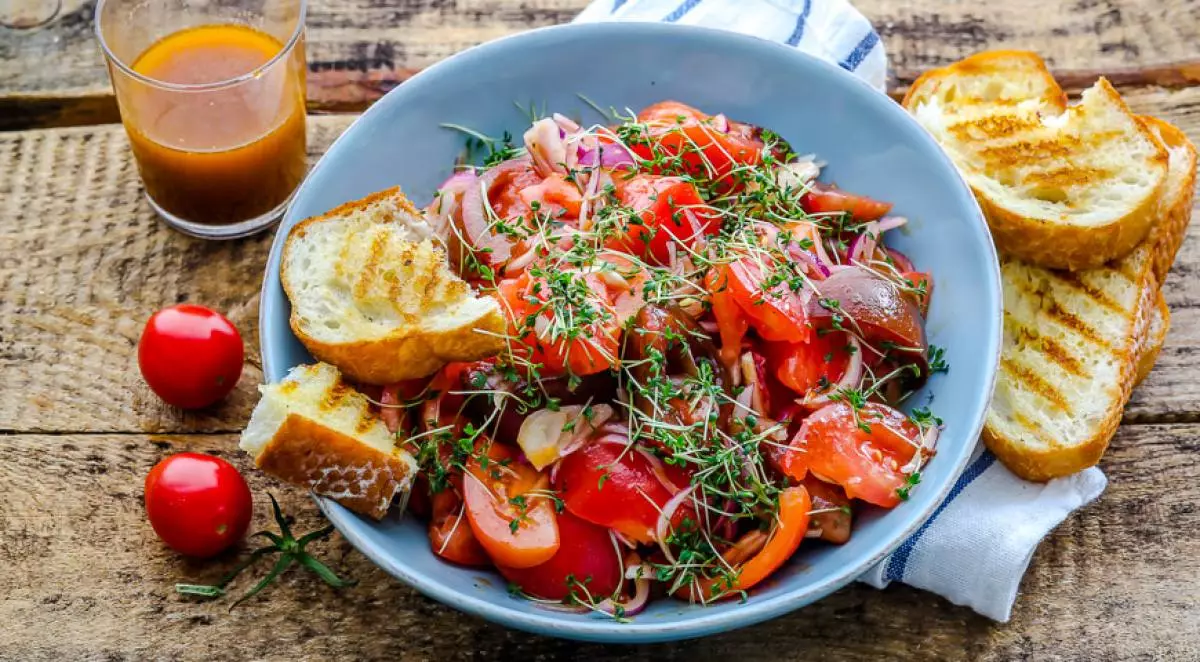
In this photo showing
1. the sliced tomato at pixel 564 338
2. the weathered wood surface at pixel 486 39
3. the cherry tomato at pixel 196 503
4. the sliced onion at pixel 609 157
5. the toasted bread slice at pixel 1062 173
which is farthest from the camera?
the weathered wood surface at pixel 486 39

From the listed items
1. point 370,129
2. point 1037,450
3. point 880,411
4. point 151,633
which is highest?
point 370,129

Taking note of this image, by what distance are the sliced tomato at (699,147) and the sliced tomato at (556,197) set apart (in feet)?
0.83

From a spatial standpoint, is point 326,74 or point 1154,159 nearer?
point 1154,159

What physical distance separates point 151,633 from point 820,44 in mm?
2838

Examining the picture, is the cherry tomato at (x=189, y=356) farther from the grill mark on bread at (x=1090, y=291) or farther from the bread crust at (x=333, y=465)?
the grill mark on bread at (x=1090, y=291)

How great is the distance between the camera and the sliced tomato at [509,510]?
9.40ft

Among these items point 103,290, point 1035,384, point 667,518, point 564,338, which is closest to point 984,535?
point 1035,384

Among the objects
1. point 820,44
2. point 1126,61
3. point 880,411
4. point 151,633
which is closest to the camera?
point 880,411

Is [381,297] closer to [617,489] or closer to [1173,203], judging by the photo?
[617,489]

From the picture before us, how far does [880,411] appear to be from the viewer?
9.97ft

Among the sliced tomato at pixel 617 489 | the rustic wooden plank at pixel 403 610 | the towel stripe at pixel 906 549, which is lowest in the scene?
the rustic wooden plank at pixel 403 610

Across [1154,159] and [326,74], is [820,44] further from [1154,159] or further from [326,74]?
[326,74]

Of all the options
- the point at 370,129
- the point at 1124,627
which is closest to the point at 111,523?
the point at 370,129

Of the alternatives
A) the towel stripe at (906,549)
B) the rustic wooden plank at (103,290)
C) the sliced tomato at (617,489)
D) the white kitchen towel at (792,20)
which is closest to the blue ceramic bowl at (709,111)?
the sliced tomato at (617,489)
